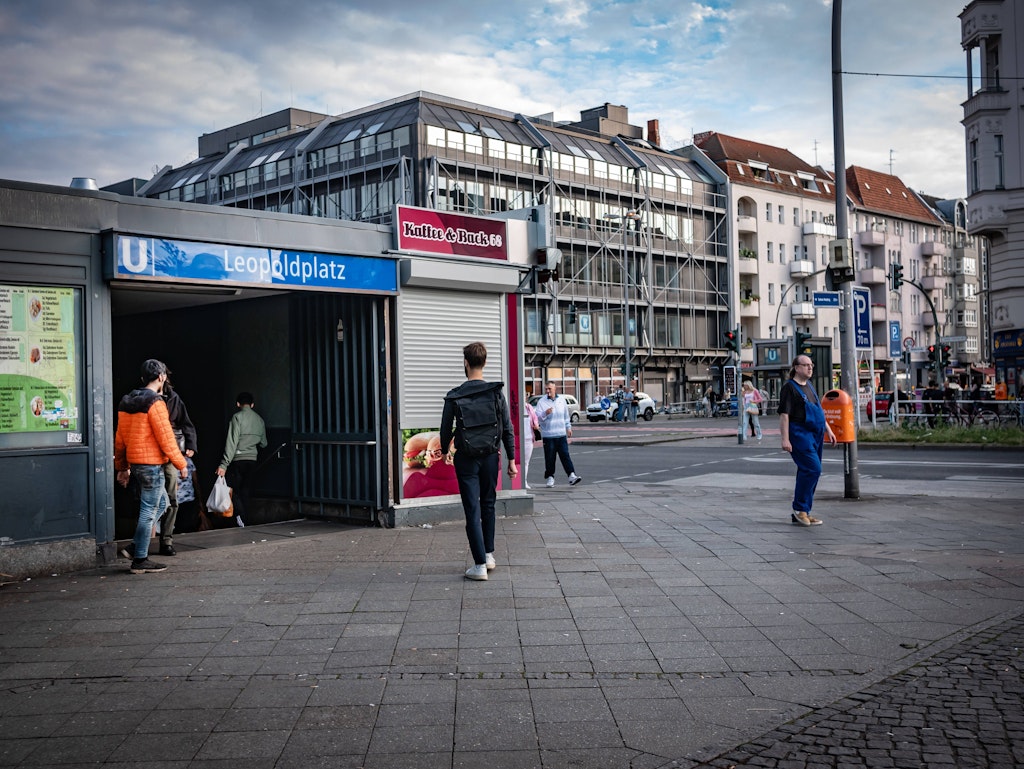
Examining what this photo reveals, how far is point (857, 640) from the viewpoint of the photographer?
643cm

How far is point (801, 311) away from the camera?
8388 cm

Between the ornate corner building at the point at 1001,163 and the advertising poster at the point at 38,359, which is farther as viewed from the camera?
the ornate corner building at the point at 1001,163

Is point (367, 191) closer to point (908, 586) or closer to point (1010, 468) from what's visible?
point (1010, 468)

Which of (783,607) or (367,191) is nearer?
(783,607)

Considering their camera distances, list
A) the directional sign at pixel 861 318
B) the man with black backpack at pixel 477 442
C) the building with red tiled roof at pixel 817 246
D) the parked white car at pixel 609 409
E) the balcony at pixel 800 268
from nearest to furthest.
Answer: the man with black backpack at pixel 477 442 → the directional sign at pixel 861 318 → the parked white car at pixel 609 409 → the building with red tiled roof at pixel 817 246 → the balcony at pixel 800 268

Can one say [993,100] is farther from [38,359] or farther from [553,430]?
[38,359]

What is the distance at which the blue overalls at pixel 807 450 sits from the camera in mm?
11930

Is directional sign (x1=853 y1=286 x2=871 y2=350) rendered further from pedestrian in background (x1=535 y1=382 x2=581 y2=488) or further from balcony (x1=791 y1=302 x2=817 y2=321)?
balcony (x1=791 y1=302 x2=817 y2=321)

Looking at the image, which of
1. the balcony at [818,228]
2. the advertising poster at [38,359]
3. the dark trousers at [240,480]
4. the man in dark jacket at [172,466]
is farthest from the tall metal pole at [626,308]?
the advertising poster at [38,359]

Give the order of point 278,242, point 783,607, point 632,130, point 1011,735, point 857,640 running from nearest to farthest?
1. point 1011,735
2. point 857,640
3. point 783,607
4. point 278,242
5. point 632,130

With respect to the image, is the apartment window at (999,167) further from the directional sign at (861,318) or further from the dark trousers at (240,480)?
the dark trousers at (240,480)

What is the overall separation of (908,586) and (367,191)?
56.0 m

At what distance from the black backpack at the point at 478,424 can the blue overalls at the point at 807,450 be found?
454 cm

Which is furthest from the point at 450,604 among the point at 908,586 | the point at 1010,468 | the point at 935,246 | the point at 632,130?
the point at 935,246
